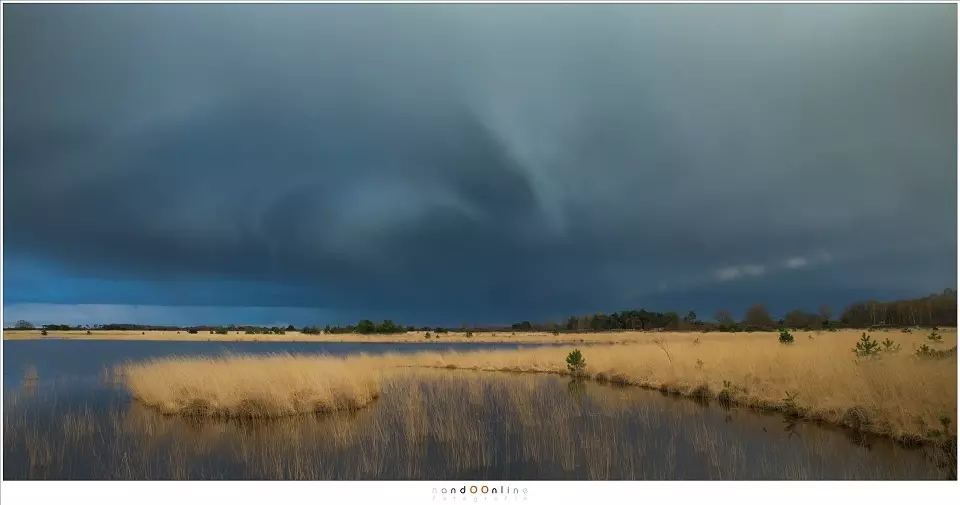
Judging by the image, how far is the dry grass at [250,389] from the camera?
26.2 feet

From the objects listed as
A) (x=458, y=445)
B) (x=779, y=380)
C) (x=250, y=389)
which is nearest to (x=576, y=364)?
(x=779, y=380)

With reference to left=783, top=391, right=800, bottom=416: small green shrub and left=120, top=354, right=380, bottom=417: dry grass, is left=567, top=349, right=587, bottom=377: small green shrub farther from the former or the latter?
left=783, top=391, right=800, bottom=416: small green shrub

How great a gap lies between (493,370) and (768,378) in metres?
8.13

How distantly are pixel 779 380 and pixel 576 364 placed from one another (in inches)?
213

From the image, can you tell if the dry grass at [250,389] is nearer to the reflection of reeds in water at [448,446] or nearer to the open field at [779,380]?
the open field at [779,380]

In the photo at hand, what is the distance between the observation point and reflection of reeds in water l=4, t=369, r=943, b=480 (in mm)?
4828

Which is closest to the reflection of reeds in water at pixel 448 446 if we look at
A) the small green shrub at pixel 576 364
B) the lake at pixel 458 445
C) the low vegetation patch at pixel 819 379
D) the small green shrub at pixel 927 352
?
the lake at pixel 458 445
